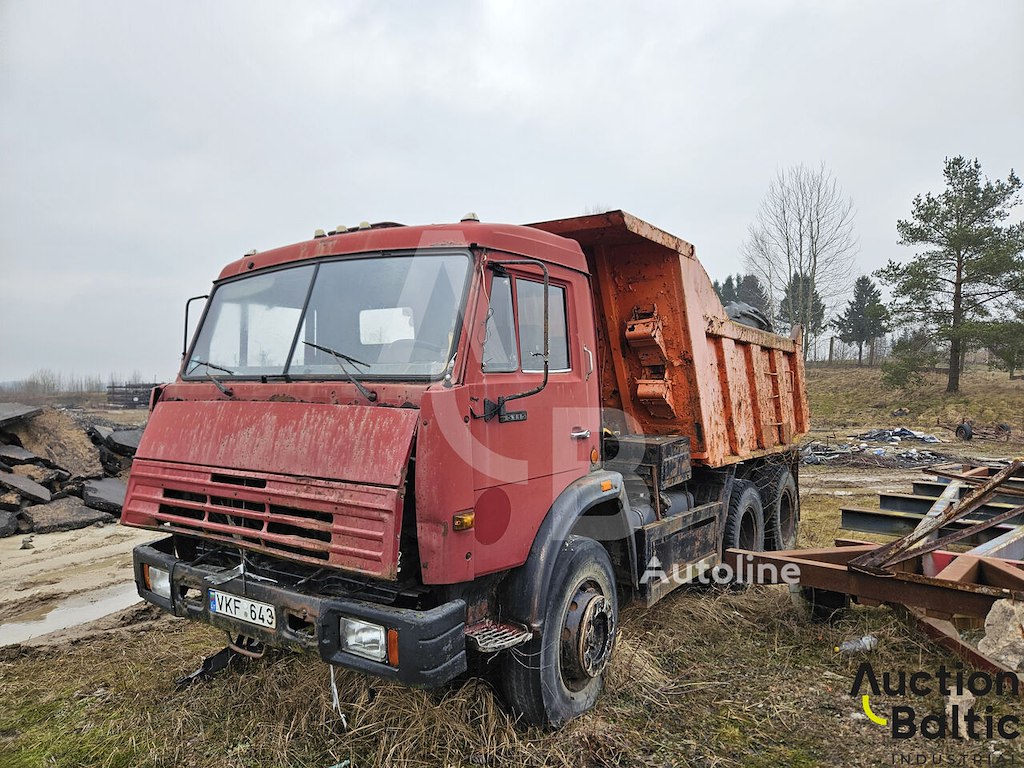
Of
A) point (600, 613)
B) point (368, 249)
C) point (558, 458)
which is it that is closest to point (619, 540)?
point (600, 613)

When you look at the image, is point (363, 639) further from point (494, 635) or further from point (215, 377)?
point (215, 377)

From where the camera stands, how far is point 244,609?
3.06m

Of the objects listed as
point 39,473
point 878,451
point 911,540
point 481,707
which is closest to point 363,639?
point 481,707

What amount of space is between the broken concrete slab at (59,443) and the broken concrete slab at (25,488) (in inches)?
36.4

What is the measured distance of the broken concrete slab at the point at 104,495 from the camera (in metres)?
9.55

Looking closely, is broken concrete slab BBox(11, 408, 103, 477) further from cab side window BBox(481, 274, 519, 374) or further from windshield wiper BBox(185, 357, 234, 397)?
cab side window BBox(481, 274, 519, 374)

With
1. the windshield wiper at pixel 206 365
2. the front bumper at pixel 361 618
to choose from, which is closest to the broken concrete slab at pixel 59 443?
the windshield wiper at pixel 206 365

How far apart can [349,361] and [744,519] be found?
14.8 ft

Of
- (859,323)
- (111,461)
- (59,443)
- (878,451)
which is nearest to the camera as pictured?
(59,443)

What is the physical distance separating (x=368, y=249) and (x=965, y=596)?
380cm

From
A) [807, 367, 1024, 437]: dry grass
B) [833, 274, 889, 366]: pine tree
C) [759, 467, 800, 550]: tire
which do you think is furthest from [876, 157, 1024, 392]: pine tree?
[759, 467, 800, 550]: tire

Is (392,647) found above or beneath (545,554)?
beneath

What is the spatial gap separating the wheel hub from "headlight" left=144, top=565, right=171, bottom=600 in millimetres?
2083

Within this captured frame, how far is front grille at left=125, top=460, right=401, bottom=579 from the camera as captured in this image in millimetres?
2658
